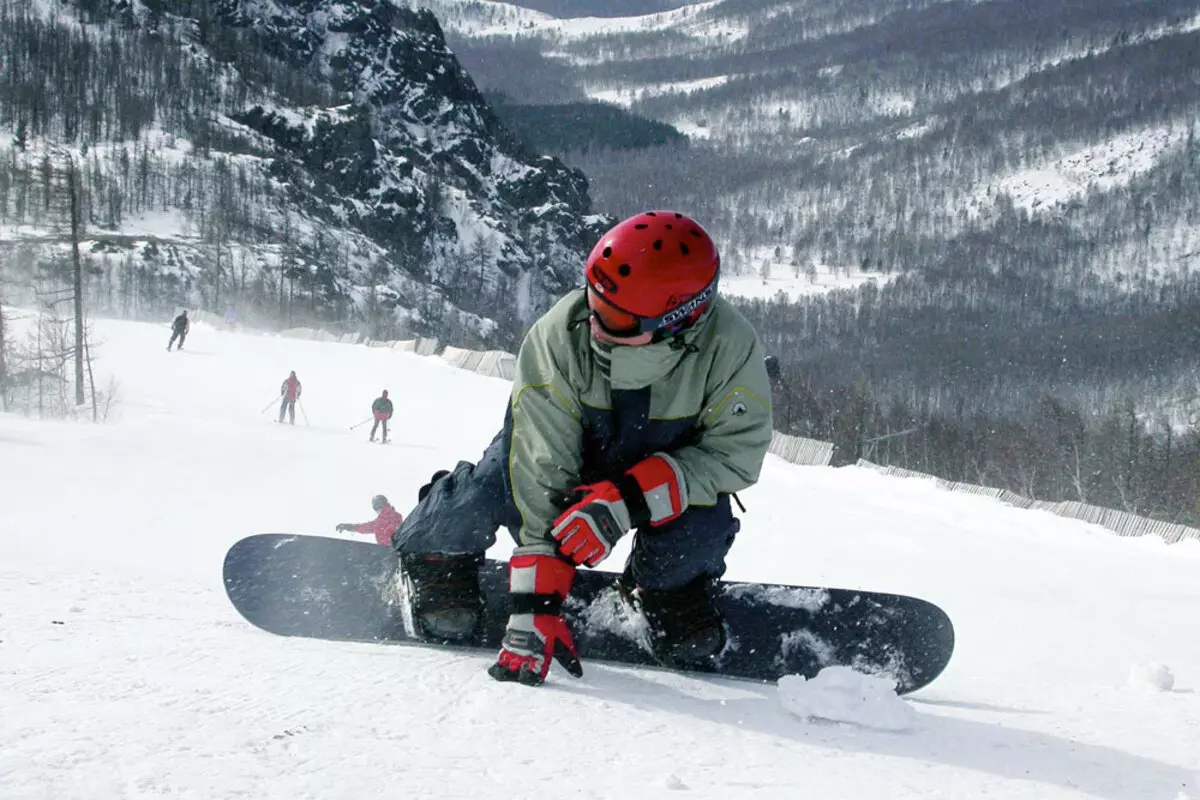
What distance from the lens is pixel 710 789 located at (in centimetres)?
215

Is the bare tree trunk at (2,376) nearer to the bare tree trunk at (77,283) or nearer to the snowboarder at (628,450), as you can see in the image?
the bare tree trunk at (77,283)

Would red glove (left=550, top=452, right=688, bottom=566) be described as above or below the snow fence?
above

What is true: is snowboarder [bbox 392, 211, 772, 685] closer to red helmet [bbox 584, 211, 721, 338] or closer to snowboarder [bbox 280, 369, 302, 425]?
red helmet [bbox 584, 211, 721, 338]

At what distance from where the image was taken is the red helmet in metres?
2.91

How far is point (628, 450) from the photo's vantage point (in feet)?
10.4

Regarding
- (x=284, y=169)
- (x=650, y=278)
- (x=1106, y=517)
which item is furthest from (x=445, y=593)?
(x=284, y=169)

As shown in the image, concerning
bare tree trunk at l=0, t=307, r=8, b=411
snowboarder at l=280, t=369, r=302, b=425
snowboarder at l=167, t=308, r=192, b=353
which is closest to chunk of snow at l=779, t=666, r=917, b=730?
snowboarder at l=280, t=369, r=302, b=425

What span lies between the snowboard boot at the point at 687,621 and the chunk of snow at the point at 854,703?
0.50 meters

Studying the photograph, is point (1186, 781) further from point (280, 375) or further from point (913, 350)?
point (913, 350)

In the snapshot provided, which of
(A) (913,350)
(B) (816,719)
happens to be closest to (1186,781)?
(B) (816,719)

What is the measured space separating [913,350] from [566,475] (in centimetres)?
16933

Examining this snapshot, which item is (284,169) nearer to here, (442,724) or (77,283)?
(77,283)

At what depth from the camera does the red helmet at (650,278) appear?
9.55 feet

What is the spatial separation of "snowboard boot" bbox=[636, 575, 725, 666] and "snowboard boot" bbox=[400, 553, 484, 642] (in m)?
0.57
